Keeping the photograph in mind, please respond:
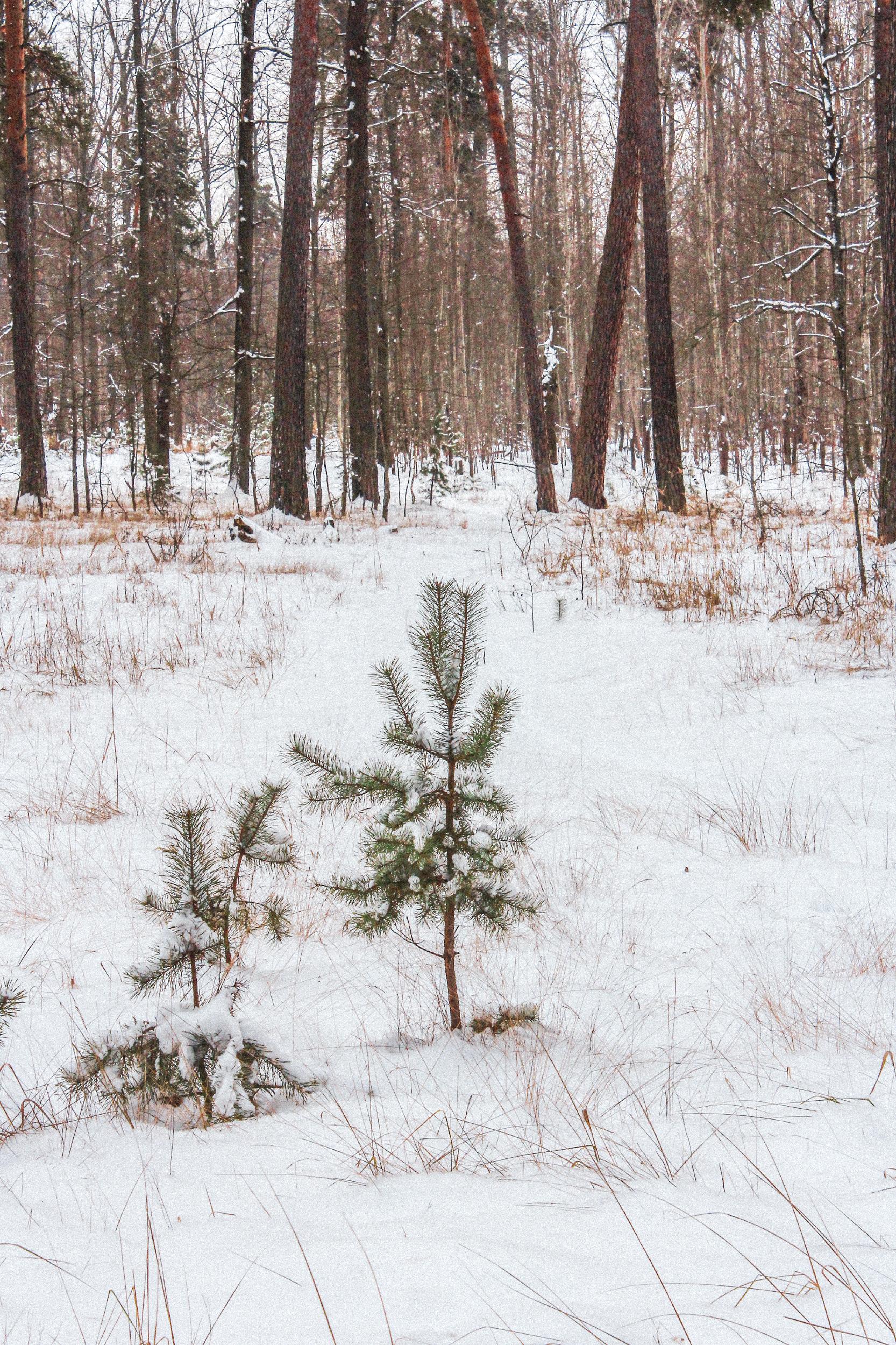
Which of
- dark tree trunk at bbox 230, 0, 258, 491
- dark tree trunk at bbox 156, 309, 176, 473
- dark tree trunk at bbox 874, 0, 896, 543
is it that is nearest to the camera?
dark tree trunk at bbox 874, 0, 896, 543

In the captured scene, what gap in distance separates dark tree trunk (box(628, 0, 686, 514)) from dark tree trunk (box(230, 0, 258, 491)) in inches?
256

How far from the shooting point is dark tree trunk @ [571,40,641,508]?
10625 mm

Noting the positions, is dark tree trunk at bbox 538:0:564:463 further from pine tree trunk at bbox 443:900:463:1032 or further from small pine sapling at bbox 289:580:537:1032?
pine tree trunk at bbox 443:900:463:1032

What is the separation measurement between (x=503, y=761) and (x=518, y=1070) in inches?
89.0

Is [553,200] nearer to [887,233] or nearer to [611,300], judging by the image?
[611,300]

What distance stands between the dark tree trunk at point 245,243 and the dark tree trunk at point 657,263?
6.49 meters

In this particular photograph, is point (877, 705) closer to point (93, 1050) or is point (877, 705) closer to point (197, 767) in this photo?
point (197, 767)

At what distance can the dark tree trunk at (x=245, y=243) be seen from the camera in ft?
46.1

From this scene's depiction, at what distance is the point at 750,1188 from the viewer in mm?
1351

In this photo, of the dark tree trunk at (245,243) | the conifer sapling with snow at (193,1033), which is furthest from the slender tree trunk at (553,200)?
the conifer sapling with snow at (193,1033)

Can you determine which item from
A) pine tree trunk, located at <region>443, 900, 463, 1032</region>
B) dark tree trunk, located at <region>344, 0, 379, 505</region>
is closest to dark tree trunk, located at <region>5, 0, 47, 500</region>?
dark tree trunk, located at <region>344, 0, 379, 505</region>

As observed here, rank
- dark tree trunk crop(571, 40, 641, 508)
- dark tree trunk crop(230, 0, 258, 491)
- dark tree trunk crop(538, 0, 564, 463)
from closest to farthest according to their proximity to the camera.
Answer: dark tree trunk crop(571, 40, 641, 508) → dark tree trunk crop(230, 0, 258, 491) → dark tree trunk crop(538, 0, 564, 463)

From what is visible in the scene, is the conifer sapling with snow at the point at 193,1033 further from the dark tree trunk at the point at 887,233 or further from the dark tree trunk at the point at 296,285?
the dark tree trunk at the point at 296,285

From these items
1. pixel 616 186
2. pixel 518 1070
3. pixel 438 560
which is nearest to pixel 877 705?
pixel 518 1070
